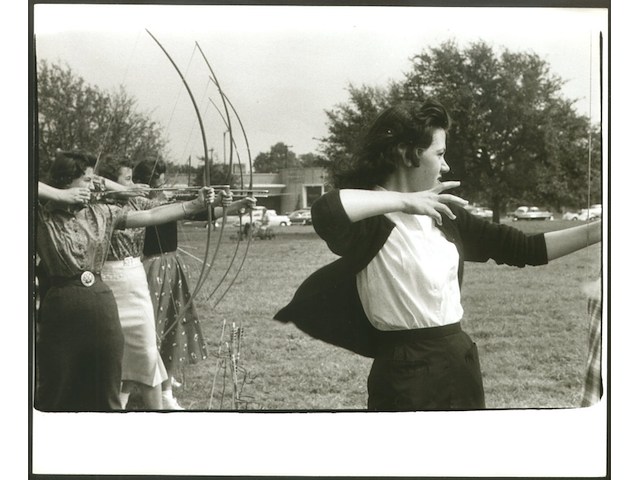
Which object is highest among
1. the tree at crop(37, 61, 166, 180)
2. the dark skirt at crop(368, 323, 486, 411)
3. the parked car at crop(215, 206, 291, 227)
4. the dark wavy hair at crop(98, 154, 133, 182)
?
the tree at crop(37, 61, 166, 180)

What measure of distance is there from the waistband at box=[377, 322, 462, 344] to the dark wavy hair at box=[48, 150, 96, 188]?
95 cm

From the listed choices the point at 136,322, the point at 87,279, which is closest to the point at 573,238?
the point at 136,322

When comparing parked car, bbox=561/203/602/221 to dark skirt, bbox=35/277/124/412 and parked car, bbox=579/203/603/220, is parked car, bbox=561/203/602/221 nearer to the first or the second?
parked car, bbox=579/203/603/220

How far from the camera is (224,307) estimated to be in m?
2.79

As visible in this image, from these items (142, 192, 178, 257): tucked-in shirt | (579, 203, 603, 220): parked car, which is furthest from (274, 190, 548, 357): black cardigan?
(142, 192, 178, 257): tucked-in shirt

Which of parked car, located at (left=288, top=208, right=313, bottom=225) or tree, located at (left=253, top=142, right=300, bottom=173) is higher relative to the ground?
tree, located at (left=253, top=142, right=300, bottom=173)

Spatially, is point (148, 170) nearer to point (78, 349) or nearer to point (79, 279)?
point (79, 279)

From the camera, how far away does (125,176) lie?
109 inches

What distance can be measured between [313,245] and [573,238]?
2.42 feet

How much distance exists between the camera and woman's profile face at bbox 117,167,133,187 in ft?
9.06

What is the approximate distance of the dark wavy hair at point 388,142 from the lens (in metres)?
2.76

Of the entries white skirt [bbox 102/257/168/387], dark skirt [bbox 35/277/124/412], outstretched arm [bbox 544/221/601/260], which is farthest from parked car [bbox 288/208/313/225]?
outstretched arm [bbox 544/221/601/260]
